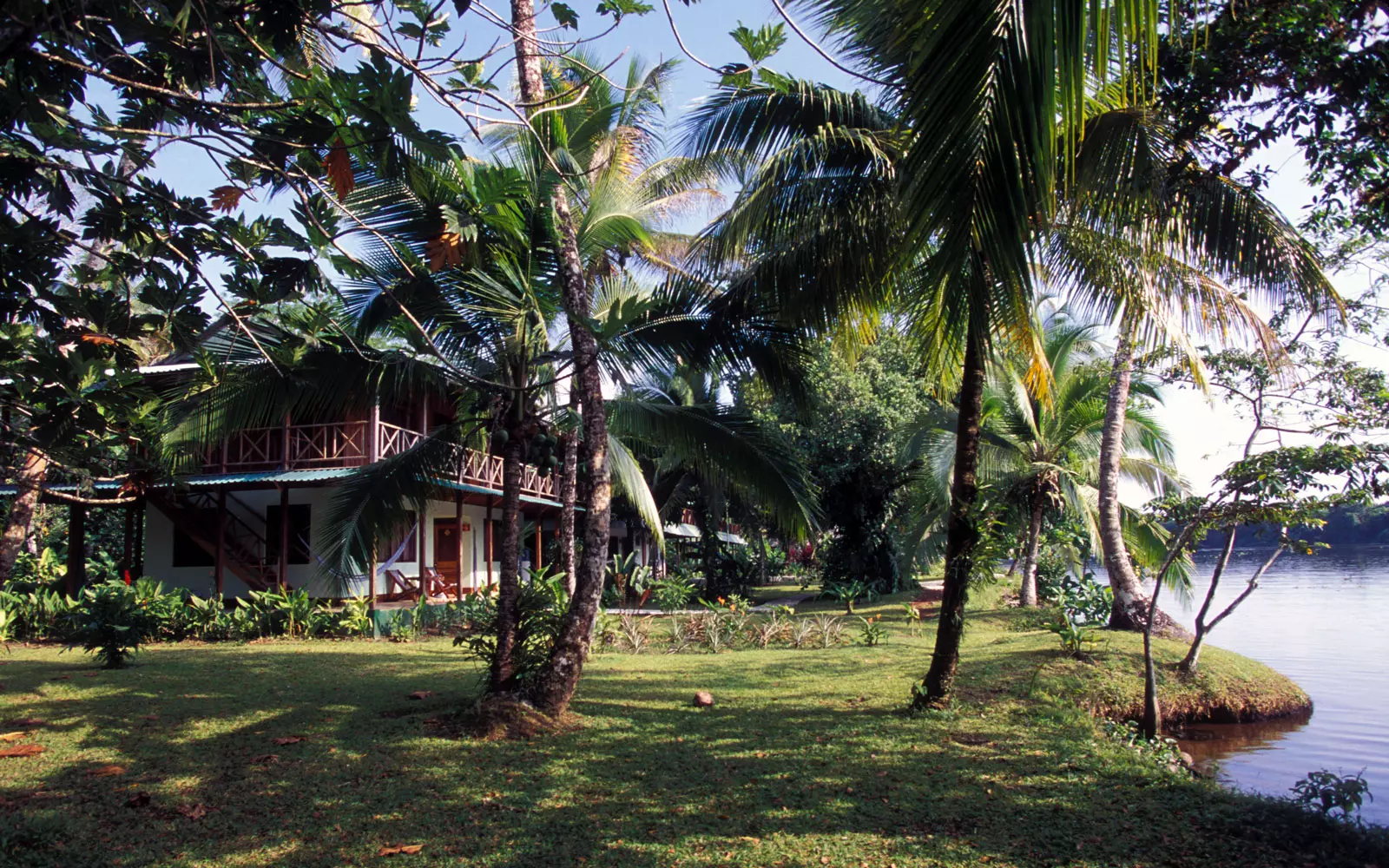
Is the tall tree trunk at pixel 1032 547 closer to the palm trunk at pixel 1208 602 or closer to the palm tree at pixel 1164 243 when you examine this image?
the palm trunk at pixel 1208 602

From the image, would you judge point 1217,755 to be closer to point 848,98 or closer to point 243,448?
point 848,98

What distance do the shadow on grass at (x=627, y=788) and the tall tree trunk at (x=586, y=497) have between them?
0.53 metres

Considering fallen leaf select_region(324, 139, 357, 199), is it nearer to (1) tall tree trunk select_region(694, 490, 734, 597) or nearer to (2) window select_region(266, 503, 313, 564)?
(2) window select_region(266, 503, 313, 564)

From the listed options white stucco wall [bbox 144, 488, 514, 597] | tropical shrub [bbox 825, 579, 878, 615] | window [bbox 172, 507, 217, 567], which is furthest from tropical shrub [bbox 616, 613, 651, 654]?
window [bbox 172, 507, 217, 567]

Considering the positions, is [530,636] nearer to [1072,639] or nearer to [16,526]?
[1072,639]

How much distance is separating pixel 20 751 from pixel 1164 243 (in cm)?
918

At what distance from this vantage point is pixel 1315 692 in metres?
11.4

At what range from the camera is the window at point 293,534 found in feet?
56.7

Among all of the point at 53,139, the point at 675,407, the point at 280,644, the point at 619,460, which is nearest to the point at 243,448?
the point at 280,644

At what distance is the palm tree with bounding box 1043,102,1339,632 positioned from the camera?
17.0 feet

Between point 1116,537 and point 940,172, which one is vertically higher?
point 940,172

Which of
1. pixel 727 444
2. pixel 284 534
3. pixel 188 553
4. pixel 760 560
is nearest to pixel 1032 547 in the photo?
pixel 727 444

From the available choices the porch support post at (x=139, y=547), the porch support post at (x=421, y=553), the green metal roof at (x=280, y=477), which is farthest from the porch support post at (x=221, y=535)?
the porch support post at (x=421, y=553)

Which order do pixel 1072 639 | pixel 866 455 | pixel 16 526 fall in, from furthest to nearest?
pixel 866 455 → pixel 16 526 → pixel 1072 639
